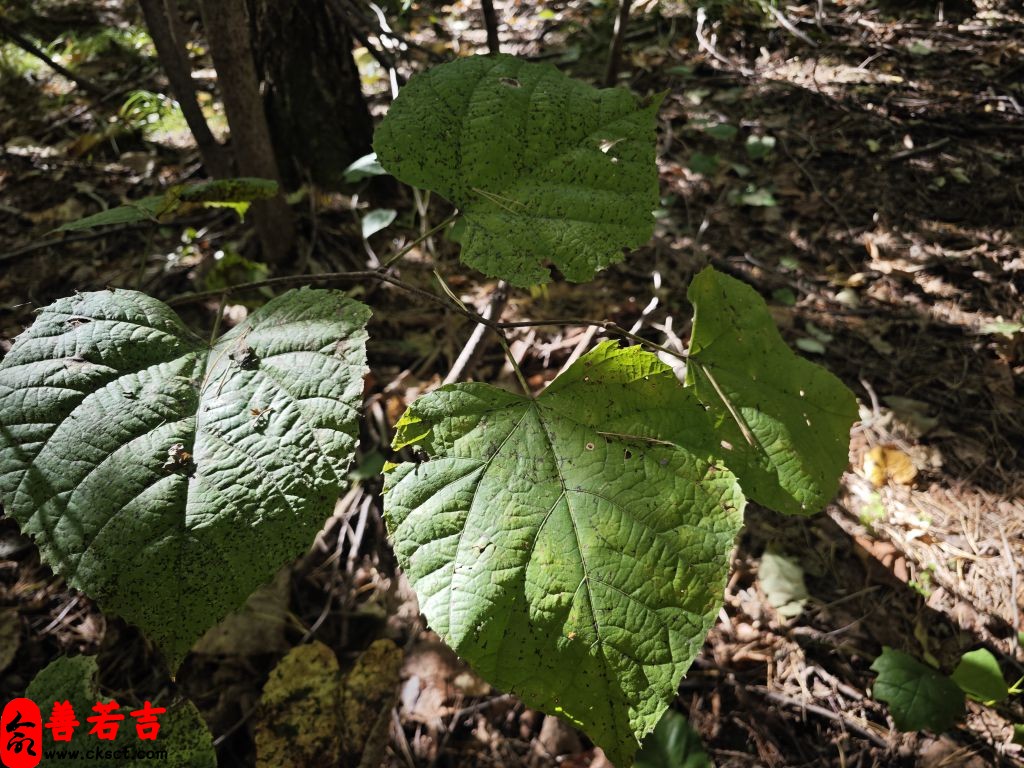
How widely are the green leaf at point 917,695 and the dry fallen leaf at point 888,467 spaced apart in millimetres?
677

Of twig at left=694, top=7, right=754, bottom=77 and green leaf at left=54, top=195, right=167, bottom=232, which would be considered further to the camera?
twig at left=694, top=7, right=754, bottom=77

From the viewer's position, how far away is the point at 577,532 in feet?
2.76

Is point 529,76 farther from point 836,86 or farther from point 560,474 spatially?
point 836,86

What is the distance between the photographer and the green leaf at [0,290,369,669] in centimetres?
76

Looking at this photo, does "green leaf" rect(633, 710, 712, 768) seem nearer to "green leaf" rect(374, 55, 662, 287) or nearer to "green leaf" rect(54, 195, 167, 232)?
"green leaf" rect(374, 55, 662, 287)

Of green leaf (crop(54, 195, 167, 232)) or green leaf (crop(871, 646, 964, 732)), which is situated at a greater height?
green leaf (crop(54, 195, 167, 232))

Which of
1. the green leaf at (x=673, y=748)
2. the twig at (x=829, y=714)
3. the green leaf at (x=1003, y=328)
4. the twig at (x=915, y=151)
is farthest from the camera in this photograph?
the twig at (x=915, y=151)

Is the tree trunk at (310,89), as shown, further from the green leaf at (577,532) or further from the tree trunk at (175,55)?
the green leaf at (577,532)

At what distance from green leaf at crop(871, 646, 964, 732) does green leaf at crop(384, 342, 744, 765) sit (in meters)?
1.09

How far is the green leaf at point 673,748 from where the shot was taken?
144cm

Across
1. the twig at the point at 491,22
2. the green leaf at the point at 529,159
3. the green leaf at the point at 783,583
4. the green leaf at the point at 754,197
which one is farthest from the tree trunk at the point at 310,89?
the green leaf at the point at 783,583

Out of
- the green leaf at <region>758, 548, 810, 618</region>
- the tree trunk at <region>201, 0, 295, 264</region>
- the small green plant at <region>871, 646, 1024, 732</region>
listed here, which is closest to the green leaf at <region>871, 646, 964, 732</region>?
the small green plant at <region>871, 646, 1024, 732</region>

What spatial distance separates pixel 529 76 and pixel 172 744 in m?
1.53

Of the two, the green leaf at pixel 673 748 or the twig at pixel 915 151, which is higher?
the twig at pixel 915 151
